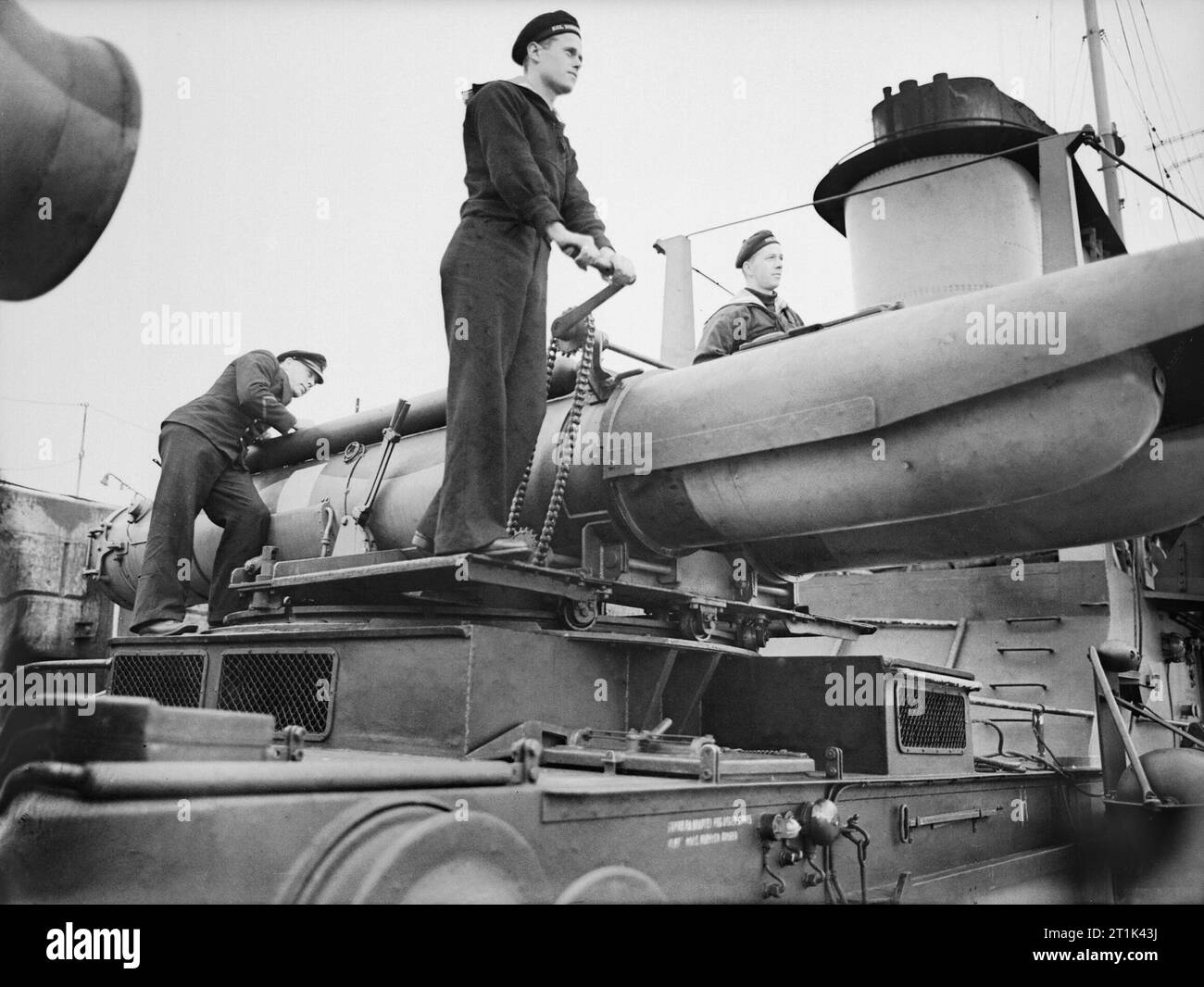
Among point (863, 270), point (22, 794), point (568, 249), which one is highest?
point (863, 270)

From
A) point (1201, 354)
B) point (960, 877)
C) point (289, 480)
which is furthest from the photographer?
point (289, 480)

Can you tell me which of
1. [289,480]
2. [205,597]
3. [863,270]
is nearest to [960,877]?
[289,480]

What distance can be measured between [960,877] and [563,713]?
56.9 inches

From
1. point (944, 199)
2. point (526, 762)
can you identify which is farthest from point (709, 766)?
point (944, 199)

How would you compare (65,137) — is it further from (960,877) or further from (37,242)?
(960,877)

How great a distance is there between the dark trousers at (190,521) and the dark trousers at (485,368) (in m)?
1.57

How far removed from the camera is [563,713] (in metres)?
3.06

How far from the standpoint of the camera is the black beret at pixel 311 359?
5219 mm

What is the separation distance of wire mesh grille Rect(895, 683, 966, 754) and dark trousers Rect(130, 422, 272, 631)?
2.74 meters

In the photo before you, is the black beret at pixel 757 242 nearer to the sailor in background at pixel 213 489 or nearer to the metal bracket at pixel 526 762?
the sailor in background at pixel 213 489

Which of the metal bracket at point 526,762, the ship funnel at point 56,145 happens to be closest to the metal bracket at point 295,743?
the metal bracket at point 526,762

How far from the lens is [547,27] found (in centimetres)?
329

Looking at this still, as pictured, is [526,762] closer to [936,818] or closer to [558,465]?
[558,465]

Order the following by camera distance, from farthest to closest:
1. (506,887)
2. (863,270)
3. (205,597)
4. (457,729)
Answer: (863,270) < (205,597) < (457,729) < (506,887)
